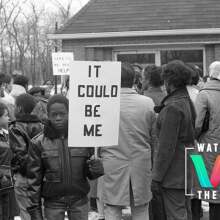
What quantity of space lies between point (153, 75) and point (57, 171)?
2.32 metres

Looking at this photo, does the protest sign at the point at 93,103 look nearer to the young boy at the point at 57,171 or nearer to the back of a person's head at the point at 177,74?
the young boy at the point at 57,171

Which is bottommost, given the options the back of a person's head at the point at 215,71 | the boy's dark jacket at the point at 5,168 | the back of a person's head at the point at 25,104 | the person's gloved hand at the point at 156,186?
the person's gloved hand at the point at 156,186

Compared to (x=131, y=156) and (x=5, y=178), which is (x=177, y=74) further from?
(x=5, y=178)

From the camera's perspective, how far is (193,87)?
6.38 meters

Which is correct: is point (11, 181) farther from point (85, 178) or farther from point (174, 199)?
point (174, 199)

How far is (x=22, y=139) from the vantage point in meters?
5.07

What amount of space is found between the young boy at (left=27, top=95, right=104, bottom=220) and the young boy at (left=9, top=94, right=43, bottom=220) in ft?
0.69

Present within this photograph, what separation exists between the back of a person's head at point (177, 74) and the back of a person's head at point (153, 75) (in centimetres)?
119

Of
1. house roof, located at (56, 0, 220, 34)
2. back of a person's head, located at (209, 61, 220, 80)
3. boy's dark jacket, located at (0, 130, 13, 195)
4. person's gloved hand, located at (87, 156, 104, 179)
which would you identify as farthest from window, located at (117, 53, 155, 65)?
person's gloved hand, located at (87, 156, 104, 179)

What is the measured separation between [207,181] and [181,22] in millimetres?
12134

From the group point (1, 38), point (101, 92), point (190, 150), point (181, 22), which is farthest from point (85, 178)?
point (1, 38)

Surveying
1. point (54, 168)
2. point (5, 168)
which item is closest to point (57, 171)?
point (54, 168)

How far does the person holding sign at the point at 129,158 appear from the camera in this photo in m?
4.82

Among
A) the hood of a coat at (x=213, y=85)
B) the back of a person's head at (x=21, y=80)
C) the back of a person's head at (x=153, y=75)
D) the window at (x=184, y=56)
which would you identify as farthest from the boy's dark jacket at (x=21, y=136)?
the window at (x=184, y=56)
